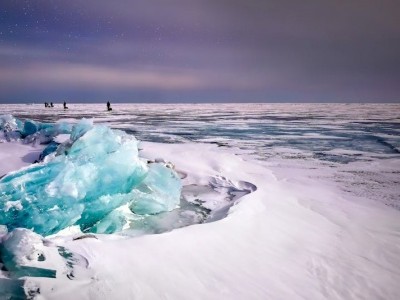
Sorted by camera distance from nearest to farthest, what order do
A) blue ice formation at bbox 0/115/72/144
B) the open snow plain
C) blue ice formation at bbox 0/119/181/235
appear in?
1. the open snow plain
2. blue ice formation at bbox 0/119/181/235
3. blue ice formation at bbox 0/115/72/144

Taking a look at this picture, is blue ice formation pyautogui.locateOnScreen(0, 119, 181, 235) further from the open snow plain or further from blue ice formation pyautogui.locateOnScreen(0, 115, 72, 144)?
blue ice formation pyautogui.locateOnScreen(0, 115, 72, 144)

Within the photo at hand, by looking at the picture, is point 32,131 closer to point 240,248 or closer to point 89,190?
point 89,190

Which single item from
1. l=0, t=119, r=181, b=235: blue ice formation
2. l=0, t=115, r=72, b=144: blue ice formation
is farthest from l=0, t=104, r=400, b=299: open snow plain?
l=0, t=115, r=72, b=144: blue ice formation

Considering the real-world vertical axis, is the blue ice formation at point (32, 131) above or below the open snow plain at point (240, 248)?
above

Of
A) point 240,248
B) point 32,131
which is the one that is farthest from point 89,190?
Answer: point 32,131

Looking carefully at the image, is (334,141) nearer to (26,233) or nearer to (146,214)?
(146,214)

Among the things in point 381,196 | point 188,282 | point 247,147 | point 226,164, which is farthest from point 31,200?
point 247,147

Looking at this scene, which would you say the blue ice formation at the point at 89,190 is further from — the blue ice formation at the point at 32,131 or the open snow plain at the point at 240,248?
the blue ice formation at the point at 32,131

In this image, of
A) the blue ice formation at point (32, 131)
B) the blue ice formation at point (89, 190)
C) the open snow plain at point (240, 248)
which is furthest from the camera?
the blue ice formation at point (32, 131)

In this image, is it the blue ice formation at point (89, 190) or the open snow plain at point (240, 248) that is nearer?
the open snow plain at point (240, 248)

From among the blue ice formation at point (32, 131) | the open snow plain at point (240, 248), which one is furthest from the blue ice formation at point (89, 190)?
the blue ice formation at point (32, 131)

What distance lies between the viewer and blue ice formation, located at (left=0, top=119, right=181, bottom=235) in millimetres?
2455

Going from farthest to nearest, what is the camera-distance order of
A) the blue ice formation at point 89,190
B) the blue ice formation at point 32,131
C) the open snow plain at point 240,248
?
1. the blue ice formation at point 32,131
2. the blue ice formation at point 89,190
3. the open snow plain at point 240,248

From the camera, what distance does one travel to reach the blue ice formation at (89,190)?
246 centimetres
